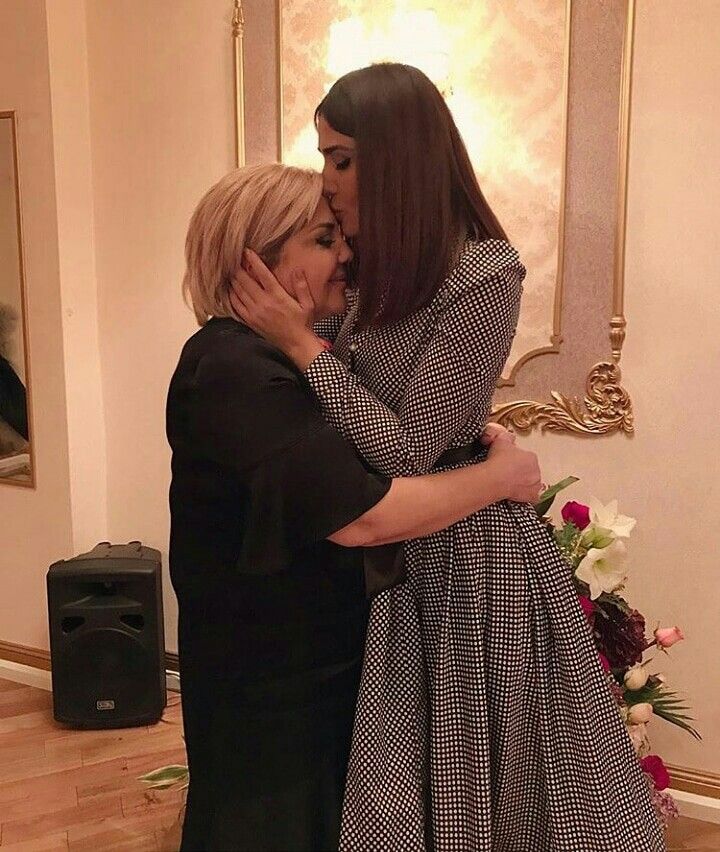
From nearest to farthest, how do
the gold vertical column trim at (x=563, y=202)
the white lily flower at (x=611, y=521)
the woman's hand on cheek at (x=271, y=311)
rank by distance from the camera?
the woman's hand on cheek at (x=271, y=311)
the white lily flower at (x=611, y=521)
the gold vertical column trim at (x=563, y=202)

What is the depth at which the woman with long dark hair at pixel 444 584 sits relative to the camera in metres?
1.45

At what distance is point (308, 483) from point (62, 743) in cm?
219

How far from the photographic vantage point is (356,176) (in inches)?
60.1

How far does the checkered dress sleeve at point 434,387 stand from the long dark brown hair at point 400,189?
0.06 meters

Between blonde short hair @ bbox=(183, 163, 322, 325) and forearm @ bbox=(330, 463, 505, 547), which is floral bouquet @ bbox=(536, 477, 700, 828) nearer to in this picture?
forearm @ bbox=(330, 463, 505, 547)

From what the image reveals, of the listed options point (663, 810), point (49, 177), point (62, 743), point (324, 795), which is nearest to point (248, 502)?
point (324, 795)

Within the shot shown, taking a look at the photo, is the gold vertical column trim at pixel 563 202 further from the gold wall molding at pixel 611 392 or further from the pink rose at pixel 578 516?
the pink rose at pixel 578 516

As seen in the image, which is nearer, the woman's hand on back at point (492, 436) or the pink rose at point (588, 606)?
the woman's hand on back at point (492, 436)

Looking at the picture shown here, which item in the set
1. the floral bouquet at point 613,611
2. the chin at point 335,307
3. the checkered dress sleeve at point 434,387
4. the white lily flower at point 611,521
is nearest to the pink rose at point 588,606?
the floral bouquet at point 613,611

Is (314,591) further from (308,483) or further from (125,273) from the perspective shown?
(125,273)

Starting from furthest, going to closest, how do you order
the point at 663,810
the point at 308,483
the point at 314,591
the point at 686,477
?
the point at 686,477 → the point at 663,810 → the point at 314,591 → the point at 308,483

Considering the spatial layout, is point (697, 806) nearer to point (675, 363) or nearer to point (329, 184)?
point (675, 363)

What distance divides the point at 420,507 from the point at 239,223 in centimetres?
53

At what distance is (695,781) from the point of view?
263 cm
